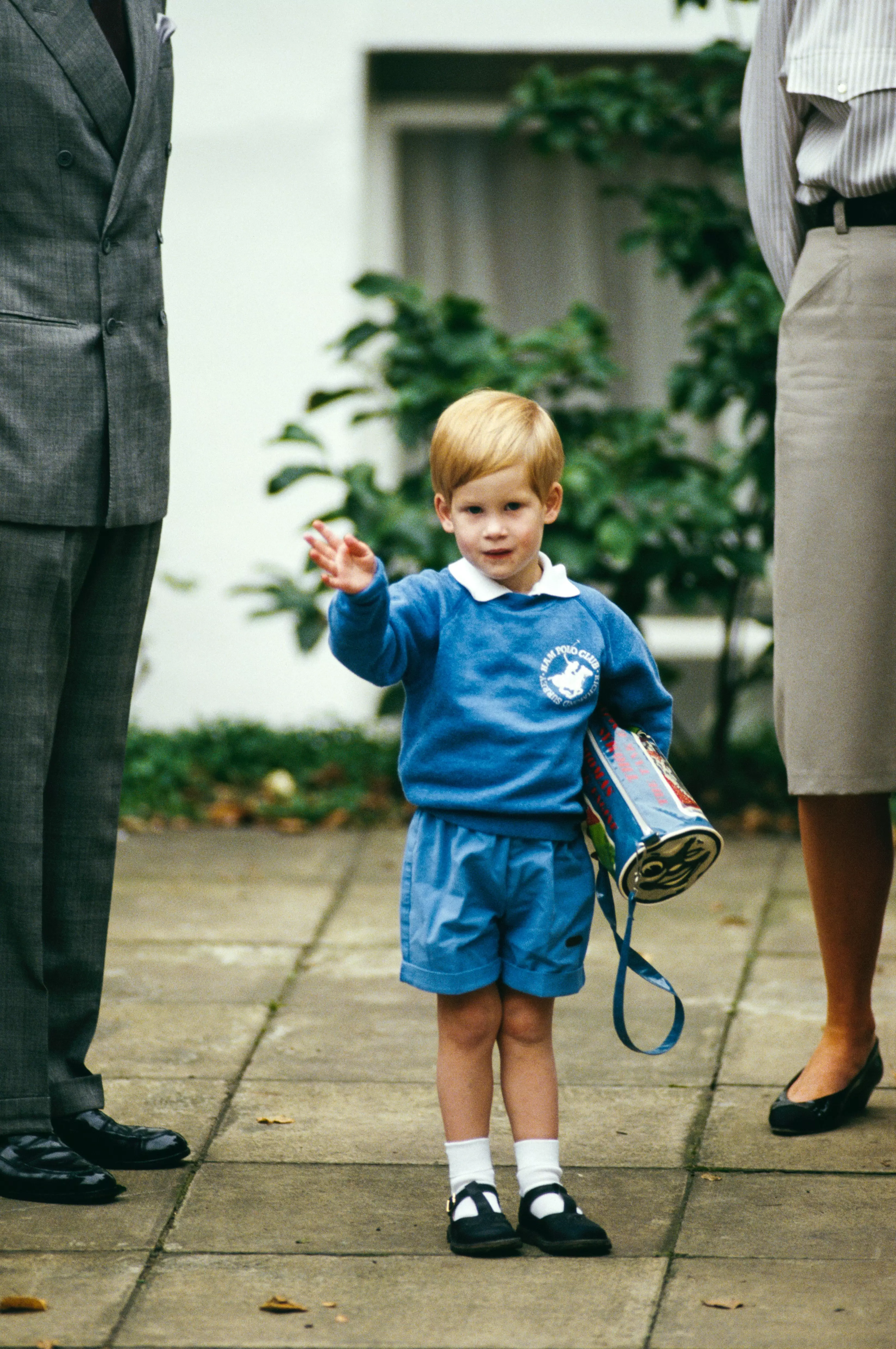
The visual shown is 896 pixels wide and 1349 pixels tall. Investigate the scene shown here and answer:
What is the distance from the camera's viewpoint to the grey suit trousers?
2850mm

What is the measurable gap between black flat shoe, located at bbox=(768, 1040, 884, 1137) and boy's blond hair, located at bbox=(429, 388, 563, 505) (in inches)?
49.9

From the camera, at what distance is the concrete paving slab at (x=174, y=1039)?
3.51 metres

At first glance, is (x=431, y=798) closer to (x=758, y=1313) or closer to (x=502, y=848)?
(x=502, y=848)

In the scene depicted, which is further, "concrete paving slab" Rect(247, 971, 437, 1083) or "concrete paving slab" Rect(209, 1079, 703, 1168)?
"concrete paving slab" Rect(247, 971, 437, 1083)

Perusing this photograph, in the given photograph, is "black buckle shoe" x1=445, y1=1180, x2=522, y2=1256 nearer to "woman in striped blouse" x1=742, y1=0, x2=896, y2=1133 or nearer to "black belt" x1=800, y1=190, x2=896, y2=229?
"woman in striped blouse" x1=742, y1=0, x2=896, y2=1133

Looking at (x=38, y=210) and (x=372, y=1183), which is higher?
(x=38, y=210)

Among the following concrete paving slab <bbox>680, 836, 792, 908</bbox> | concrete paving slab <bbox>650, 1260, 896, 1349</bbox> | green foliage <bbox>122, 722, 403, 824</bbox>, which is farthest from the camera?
green foliage <bbox>122, 722, 403, 824</bbox>

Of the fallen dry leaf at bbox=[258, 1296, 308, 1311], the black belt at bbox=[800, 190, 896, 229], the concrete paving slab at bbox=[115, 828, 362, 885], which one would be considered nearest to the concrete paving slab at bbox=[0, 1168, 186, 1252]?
the fallen dry leaf at bbox=[258, 1296, 308, 1311]

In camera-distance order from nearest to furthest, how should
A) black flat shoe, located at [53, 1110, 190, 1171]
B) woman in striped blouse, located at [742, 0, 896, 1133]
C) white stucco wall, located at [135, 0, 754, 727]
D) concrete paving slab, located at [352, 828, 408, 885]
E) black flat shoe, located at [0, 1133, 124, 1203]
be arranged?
black flat shoe, located at [0, 1133, 124, 1203], black flat shoe, located at [53, 1110, 190, 1171], woman in striped blouse, located at [742, 0, 896, 1133], concrete paving slab, located at [352, 828, 408, 885], white stucco wall, located at [135, 0, 754, 727]

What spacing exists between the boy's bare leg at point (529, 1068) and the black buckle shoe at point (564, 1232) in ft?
0.30

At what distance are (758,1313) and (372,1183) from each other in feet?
2.43

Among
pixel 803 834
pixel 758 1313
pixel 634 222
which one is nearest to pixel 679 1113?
pixel 803 834

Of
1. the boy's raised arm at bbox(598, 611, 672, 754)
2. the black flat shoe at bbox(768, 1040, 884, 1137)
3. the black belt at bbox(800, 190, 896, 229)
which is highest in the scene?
the black belt at bbox(800, 190, 896, 229)

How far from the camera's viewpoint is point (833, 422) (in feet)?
10.2
